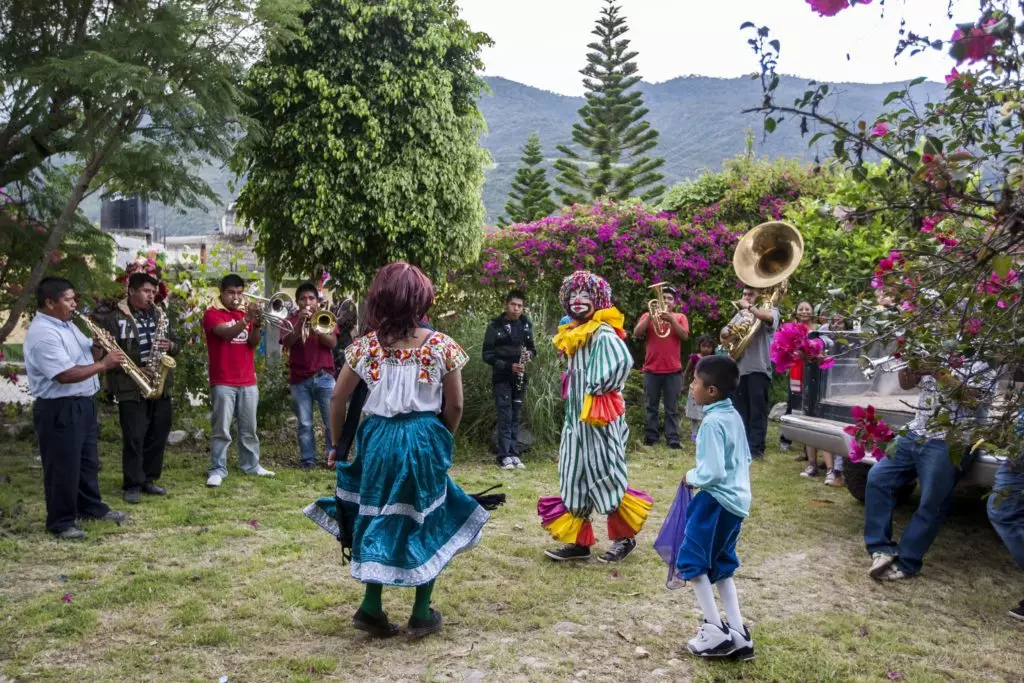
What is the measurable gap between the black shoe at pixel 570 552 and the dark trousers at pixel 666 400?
459 centimetres

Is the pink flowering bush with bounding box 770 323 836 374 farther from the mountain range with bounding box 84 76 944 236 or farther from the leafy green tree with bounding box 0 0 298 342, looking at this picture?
the mountain range with bounding box 84 76 944 236

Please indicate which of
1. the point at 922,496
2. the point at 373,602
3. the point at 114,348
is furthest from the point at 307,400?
the point at 922,496

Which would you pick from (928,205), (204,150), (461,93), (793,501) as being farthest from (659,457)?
(928,205)

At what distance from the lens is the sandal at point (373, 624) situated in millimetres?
4098

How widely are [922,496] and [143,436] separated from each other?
18.6 ft

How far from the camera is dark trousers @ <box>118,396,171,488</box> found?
667 cm

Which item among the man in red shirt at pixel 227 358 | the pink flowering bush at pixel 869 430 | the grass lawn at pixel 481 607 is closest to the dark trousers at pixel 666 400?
the grass lawn at pixel 481 607

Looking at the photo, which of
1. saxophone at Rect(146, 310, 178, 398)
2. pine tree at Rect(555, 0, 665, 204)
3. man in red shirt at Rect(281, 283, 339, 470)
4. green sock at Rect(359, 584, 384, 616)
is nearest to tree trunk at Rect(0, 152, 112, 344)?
saxophone at Rect(146, 310, 178, 398)

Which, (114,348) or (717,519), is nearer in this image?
(717,519)

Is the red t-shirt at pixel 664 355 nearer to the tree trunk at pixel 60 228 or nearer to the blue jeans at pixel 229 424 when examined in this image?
the blue jeans at pixel 229 424

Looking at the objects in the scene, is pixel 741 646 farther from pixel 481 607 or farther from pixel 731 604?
pixel 481 607

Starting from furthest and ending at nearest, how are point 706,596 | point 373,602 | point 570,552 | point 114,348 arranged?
point 114,348 → point 570,552 → point 373,602 → point 706,596

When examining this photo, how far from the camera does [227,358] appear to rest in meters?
7.51

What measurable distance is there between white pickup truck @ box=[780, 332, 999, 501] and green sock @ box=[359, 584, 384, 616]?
12.6ft
